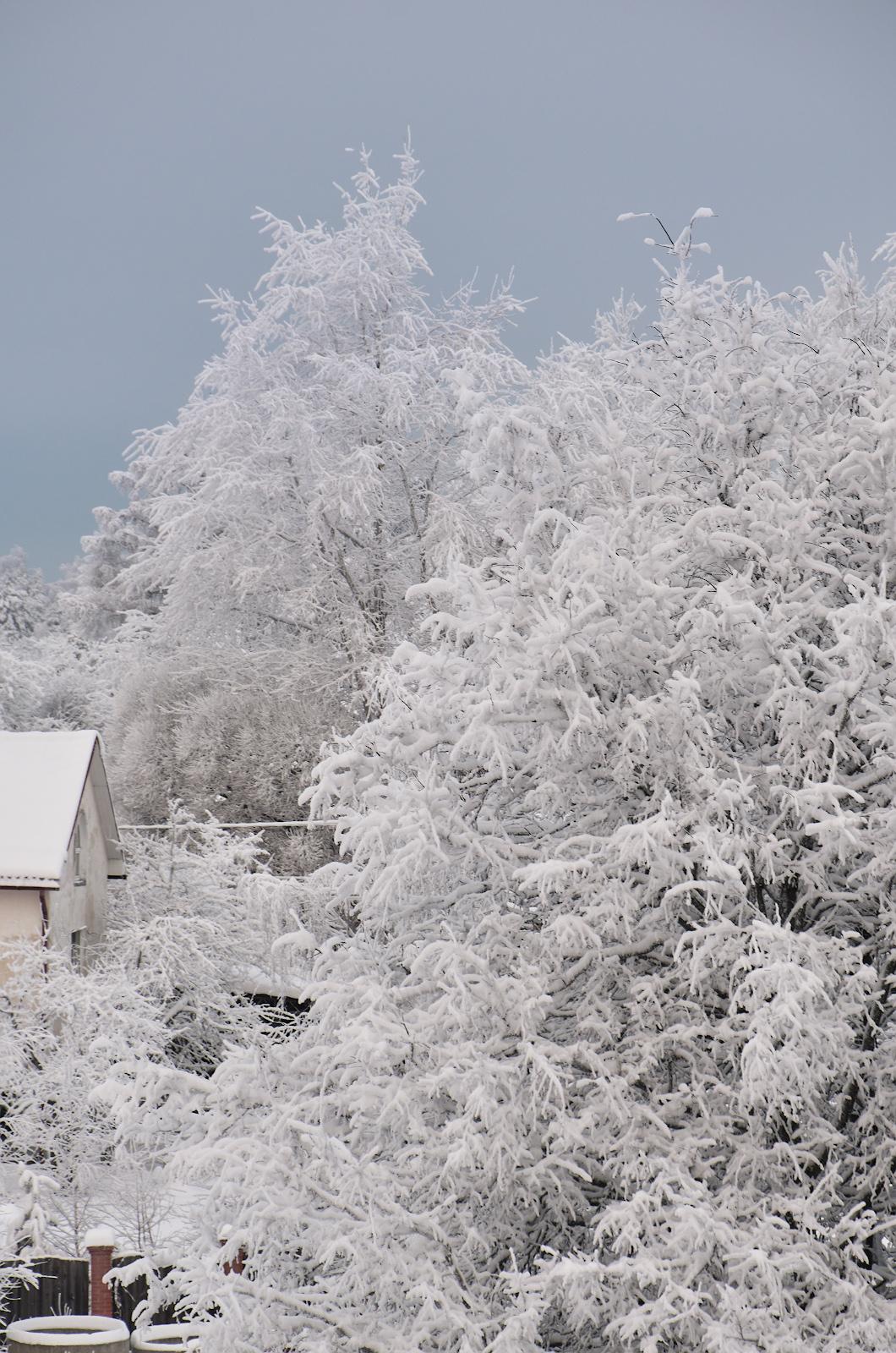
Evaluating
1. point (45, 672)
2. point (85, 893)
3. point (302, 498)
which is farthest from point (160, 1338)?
point (45, 672)

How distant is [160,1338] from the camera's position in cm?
1246

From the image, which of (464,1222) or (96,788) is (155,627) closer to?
(96,788)

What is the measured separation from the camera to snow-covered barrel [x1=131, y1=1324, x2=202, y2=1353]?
12.2m

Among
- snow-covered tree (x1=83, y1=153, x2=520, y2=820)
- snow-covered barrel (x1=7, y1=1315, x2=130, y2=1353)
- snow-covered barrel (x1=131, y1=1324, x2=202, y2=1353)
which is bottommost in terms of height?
snow-covered barrel (x1=131, y1=1324, x2=202, y2=1353)

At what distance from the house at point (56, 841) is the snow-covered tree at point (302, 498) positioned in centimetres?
226

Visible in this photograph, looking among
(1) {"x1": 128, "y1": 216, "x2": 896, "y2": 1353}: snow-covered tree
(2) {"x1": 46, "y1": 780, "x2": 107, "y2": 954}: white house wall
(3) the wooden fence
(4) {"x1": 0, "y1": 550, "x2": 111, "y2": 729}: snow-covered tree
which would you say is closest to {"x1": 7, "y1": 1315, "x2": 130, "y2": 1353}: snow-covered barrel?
(3) the wooden fence

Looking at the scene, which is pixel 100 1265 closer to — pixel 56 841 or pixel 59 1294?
pixel 59 1294

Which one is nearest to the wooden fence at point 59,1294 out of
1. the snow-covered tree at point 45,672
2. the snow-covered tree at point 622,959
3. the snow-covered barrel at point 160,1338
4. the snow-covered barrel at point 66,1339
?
the snow-covered barrel at point 160,1338

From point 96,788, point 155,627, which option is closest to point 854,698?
point 96,788

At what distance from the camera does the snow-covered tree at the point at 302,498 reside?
21.4 meters

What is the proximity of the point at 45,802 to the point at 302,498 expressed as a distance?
598 cm

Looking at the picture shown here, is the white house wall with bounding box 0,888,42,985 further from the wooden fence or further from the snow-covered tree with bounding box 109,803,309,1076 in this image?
the wooden fence

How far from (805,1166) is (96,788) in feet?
48.9

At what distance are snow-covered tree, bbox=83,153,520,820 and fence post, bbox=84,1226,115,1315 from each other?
9184 millimetres
